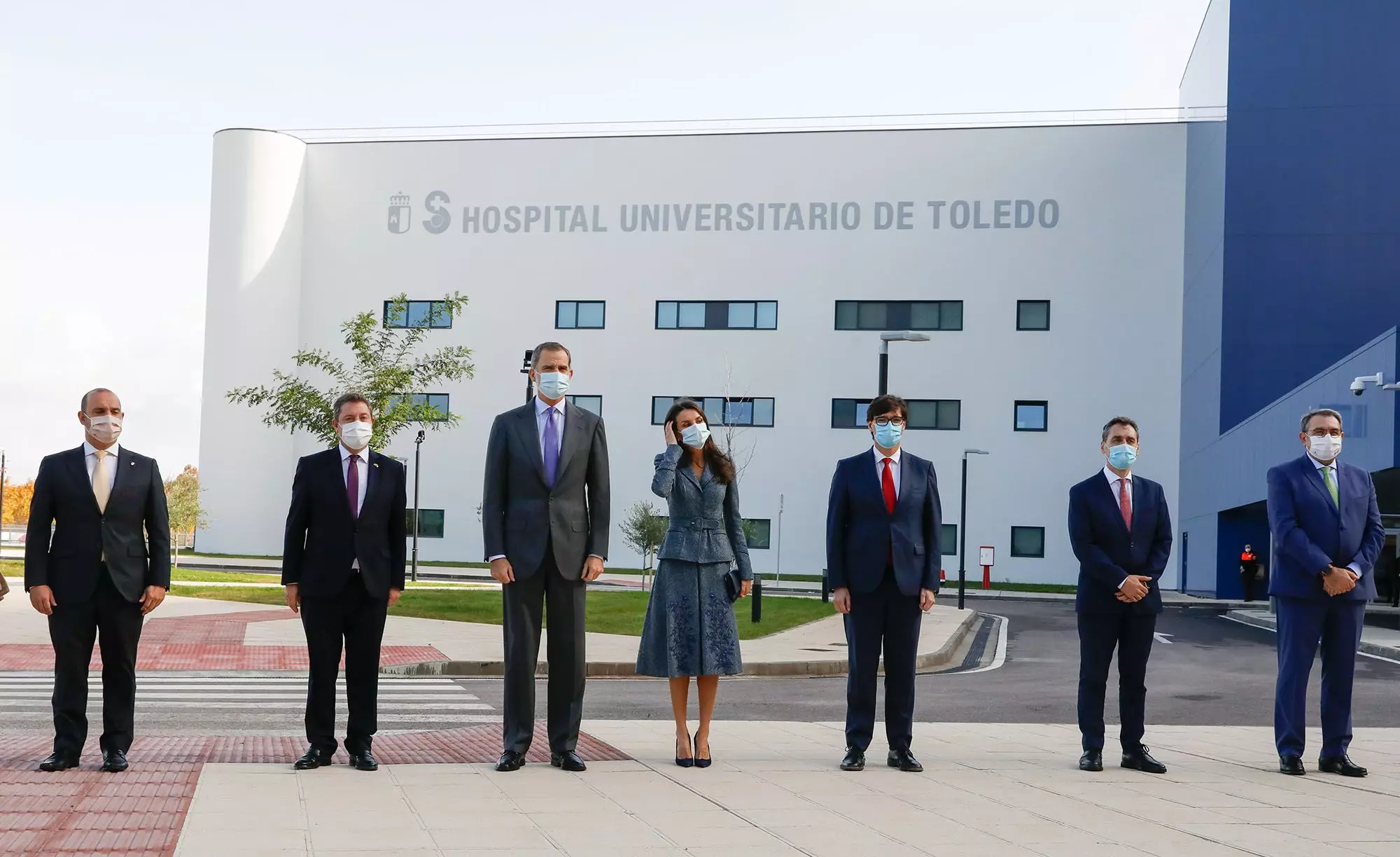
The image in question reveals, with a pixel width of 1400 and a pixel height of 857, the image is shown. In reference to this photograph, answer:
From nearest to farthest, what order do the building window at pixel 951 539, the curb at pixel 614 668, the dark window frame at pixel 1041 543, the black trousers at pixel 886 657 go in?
the black trousers at pixel 886 657, the curb at pixel 614 668, the building window at pixel 951 539, the dark window frame at pixel 1041 543

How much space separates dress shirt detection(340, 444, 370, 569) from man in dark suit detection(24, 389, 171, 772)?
988 millimetres

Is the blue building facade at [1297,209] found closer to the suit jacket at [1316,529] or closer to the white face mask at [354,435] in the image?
the suit jacket at [1316,529]

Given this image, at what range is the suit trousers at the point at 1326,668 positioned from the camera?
28.1 feet

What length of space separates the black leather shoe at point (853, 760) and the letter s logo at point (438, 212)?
48798 mm

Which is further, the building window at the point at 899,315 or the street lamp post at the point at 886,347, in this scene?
the building window at the point at 899,315

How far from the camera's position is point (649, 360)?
53750mm

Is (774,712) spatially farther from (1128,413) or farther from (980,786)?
(1128,413)

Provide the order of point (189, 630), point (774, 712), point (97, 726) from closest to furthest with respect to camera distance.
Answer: point (97, 726)
point (774, 712)
point (189, 630)

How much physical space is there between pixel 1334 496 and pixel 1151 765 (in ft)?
6.66

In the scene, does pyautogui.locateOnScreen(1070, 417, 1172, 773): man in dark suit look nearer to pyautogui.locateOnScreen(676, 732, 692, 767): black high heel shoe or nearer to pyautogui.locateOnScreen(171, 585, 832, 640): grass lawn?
pyautogui.locateOnScreen(676, 732, 692, 767): black high heel shoe

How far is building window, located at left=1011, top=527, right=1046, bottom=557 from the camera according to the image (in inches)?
2003

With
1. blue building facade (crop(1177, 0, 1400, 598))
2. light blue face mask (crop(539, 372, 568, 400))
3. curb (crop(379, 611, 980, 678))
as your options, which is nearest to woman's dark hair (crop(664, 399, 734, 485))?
light blue face mask (crop(539, 372, 568, 400))

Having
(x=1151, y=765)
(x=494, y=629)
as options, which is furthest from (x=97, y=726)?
(x=494, y=629)

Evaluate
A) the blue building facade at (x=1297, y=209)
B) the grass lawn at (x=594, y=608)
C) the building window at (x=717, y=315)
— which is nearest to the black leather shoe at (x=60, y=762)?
the grass lawn at (x=594, y=608)
